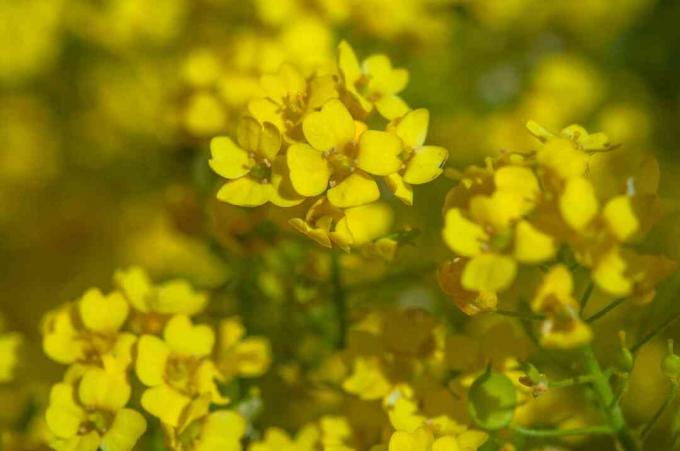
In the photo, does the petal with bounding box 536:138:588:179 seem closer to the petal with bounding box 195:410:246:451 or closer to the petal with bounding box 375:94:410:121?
the petal with bounding box 375:94:410:121

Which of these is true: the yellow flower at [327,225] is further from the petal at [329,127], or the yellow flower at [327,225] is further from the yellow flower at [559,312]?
the yellow flower at [559,312]

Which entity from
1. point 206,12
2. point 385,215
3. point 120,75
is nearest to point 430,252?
point 385,215

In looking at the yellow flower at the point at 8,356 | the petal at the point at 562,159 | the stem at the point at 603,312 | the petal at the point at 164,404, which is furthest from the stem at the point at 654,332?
the yellow flower at the point at 8,356

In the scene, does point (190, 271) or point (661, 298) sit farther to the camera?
point (190, 271)

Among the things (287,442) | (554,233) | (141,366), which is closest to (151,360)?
(141,366)

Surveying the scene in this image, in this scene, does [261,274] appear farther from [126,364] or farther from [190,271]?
[190,271]
